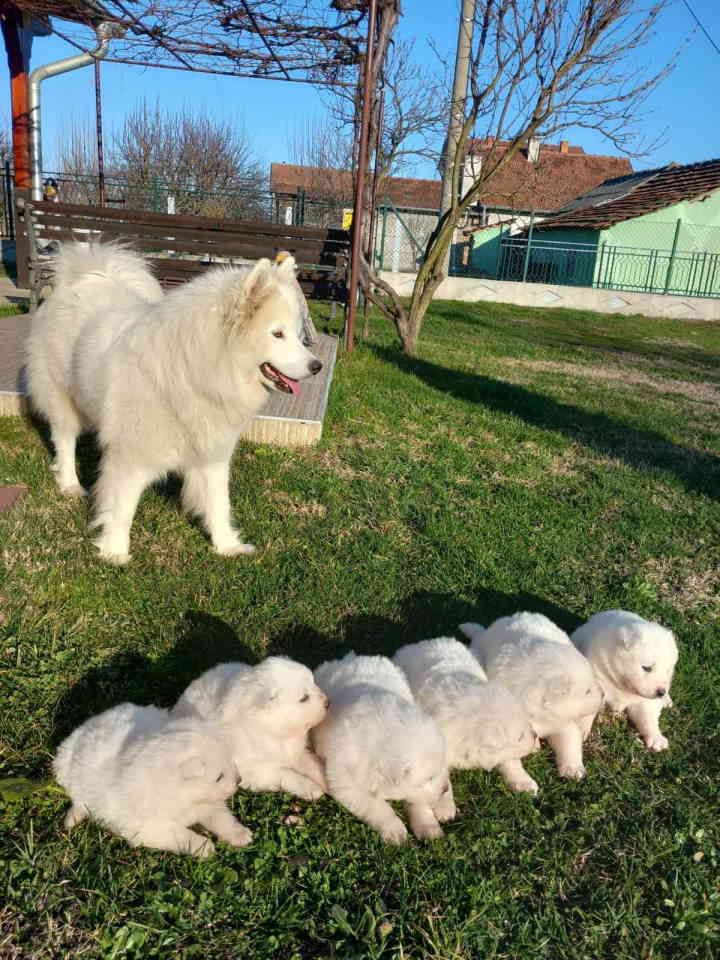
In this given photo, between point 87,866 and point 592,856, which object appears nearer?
point 87,866

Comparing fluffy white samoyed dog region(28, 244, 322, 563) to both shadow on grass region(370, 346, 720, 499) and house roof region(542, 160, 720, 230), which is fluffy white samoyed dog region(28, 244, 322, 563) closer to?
shadow on grass region(370, 346, 720, 499)

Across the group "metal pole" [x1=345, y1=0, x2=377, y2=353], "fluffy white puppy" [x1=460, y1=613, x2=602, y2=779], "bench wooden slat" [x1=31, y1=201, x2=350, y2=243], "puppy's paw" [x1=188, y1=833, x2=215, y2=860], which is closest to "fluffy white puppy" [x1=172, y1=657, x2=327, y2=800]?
"puppy's paw" [x1=188, y1=833, x2=215, y2=860]

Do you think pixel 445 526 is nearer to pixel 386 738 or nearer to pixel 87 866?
pixel 386 738

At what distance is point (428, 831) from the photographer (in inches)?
84.2

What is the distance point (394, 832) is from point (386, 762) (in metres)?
0.24

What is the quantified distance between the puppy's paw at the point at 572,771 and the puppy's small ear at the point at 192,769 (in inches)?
51.8

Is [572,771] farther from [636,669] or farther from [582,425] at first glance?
[582,425]

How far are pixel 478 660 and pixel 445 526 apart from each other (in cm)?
157

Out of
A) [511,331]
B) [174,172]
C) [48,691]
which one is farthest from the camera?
[174,172]

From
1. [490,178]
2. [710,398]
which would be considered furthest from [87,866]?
[710,398]

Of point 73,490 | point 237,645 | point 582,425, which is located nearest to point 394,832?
point 237,645

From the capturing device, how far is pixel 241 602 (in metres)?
3.24

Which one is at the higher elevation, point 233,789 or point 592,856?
point 233,789

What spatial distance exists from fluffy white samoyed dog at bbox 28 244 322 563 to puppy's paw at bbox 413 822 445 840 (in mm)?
1969
